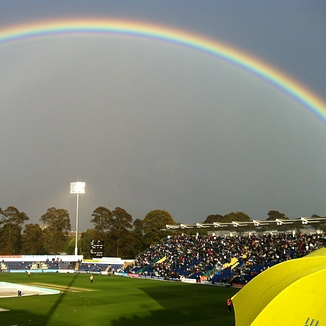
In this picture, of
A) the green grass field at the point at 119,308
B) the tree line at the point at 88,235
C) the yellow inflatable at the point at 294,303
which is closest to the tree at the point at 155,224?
the tree line at the point at 88,235

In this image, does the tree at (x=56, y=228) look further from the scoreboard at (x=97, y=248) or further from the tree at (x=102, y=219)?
the scoreboard at (x=97, y=248)

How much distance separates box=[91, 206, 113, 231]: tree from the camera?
10519 cm

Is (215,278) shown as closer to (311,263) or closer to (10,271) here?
(10,271)

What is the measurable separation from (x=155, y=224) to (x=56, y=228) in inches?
1013

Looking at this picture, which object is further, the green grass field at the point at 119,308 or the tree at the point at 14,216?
the tree at the point at 14,216

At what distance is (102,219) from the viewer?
105500 millimetres

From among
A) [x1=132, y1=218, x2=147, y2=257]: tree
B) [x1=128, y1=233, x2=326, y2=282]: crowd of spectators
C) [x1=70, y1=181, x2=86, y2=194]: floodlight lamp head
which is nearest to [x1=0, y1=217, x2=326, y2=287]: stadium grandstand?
[x1=128, y1=233, x2=326, y2=282]: crowd of spectators

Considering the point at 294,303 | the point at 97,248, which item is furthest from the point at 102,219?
the point at 294,303

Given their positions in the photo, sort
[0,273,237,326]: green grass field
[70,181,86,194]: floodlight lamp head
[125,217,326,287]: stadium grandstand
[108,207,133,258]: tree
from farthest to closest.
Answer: [108,207,133,258]: tree → [70,181,86,194]: floodlight lamp head → [125,217,326,287]: stadium grandstand → [0,273,237,326]: green grass field

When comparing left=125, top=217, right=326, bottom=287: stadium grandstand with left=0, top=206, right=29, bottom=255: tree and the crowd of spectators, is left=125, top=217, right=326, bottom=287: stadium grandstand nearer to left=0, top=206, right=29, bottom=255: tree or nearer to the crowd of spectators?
the crowd of spectators

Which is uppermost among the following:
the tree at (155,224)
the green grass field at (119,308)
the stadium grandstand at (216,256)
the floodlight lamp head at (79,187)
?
the floodlight lamp head at (79,187)

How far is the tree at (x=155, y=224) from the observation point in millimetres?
101125

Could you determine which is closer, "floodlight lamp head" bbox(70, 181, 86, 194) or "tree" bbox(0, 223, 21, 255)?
"floodlight lamp head" bbox(70, 181, 86, 194)

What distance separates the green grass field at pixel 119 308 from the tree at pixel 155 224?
5665 cm
